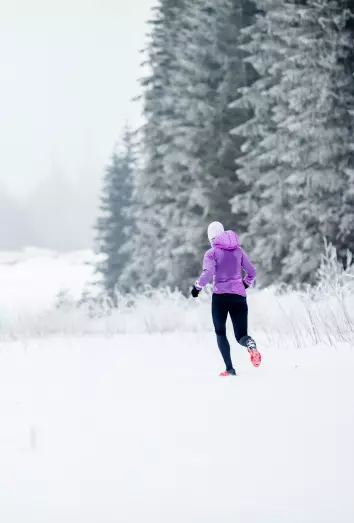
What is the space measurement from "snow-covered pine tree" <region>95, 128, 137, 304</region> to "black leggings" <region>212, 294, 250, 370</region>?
26.5m

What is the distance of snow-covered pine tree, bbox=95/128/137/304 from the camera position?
3397cm

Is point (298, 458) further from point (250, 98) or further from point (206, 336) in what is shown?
point (250, 98)

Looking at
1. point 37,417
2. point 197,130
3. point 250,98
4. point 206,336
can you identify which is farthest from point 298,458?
point 197,130

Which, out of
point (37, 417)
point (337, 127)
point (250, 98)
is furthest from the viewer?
point (250, 98)

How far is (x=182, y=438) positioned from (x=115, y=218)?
100 feet

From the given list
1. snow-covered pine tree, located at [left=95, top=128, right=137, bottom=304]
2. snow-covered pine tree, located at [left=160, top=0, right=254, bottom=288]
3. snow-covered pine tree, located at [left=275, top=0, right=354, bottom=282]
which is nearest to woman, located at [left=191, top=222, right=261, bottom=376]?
snow-covered pine tree, located at [left=275, top=0, right=354, bottom=282]

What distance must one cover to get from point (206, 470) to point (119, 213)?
31.2 meters

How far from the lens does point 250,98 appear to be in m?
19.2

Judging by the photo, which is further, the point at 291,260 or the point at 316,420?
the point at 291,260

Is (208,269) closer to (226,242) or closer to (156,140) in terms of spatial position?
(226,242)

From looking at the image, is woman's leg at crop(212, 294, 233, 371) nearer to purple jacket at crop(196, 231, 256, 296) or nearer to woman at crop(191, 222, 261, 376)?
woman at crop(191, 222, 261, 376)

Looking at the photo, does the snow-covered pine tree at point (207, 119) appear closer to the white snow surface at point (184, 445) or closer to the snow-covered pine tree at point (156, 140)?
the snow-covered pine tree at point (156, 140)

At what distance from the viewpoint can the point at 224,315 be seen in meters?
7.02

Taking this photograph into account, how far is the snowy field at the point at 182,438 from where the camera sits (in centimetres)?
315
